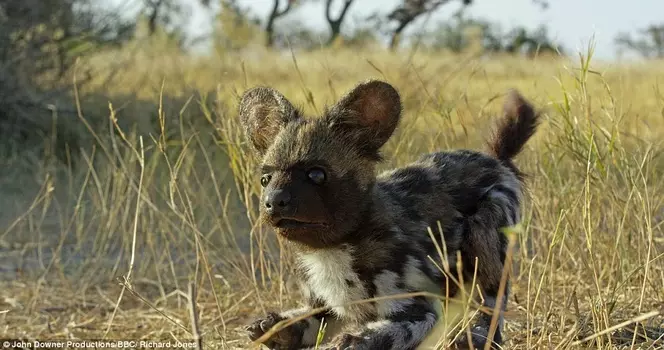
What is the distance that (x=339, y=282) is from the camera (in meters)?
3.83

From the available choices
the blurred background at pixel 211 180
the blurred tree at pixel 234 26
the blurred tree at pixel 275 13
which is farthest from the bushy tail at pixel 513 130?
the blurred tree at pixel 275 13

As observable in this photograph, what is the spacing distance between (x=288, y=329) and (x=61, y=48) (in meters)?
9.00

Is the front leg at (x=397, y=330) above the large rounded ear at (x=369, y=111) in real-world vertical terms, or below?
below

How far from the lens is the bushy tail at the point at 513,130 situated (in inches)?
188

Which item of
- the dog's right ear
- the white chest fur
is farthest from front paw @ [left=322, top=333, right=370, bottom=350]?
the dog's right ear

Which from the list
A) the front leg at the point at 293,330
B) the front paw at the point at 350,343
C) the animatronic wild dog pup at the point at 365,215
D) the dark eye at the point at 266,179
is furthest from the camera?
the front leg at the point at 293,330

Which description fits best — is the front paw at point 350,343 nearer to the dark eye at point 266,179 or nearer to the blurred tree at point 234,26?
the dark eye at point 266,179

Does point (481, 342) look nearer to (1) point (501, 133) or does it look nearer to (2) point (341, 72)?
(1) point (501, 133)

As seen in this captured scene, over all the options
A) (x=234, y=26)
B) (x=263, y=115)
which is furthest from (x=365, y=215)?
(x=234, y=26)

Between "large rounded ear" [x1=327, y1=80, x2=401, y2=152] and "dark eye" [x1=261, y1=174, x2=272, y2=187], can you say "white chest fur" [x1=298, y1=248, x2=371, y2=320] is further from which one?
"large rounded ear" [x1=327, y1=80, x2=401, y2=152]

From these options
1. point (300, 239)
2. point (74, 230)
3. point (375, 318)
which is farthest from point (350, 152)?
point (74, 230)

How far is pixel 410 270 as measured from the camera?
3840 millimetres

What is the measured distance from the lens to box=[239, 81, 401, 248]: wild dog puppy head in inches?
140

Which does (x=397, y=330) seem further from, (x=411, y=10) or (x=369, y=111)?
(x=411, y=10)
